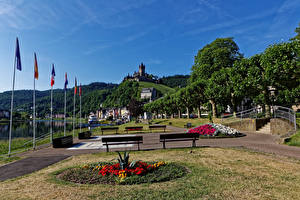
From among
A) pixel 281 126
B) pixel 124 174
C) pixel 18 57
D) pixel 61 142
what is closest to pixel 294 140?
pixel 281 126

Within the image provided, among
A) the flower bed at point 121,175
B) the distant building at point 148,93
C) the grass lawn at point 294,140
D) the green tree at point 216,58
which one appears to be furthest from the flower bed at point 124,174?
the distant building at point 148,93

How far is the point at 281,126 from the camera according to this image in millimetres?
18047

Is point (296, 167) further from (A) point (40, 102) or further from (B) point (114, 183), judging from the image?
(A) point (40, 102)

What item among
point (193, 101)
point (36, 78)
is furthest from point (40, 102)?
point (36, 78)

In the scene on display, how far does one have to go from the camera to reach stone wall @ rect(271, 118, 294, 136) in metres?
17.5

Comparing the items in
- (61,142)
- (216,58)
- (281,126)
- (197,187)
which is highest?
(216,58)

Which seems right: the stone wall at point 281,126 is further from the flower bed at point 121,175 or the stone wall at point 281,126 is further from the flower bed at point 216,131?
the flower bed at point 121,175

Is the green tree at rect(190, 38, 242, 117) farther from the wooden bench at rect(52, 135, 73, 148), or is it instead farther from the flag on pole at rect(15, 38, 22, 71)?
the flag on pole at rect(15, 38, 22, 71)

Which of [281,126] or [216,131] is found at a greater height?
[281,126]

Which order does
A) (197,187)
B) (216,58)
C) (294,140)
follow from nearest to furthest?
(197,187) < (294,140) < (216,58)

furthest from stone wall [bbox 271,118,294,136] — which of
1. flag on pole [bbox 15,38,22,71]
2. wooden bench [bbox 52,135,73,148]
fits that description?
flag on pole [bbox 15,38,22,71]

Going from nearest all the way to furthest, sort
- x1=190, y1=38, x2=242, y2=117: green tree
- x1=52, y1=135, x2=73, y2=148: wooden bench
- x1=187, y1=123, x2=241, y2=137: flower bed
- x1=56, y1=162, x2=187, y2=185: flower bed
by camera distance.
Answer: x1=56, y1=162, x2=187, y2=185: flower bed, x1=52, y1=135, x2=73, y2=148: wooden bench, x1=187, y1=123, x2=241, y2=137: flower bed, x1=190, y1=38, x2=242, y2=117: green tree

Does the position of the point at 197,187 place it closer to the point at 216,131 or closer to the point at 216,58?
the point at 216,131

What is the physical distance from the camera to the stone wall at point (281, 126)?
17.5 m
